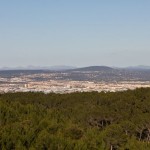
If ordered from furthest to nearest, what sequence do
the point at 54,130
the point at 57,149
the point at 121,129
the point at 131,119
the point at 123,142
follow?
the point at 131,119 → the point at 121,129 → the point at 123,142 → the point at 54,130 → the point at 57,149

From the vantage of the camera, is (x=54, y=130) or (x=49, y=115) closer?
(x=54, y=130)

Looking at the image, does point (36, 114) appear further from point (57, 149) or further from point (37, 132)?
point (57, 149)

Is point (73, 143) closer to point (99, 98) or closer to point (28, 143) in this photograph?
point (28, 143)

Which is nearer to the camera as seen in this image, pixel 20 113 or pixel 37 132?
pixel 37 132

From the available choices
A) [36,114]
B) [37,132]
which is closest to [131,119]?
[36,114]

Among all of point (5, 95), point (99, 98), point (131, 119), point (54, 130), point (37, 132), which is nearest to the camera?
point (37, 132)

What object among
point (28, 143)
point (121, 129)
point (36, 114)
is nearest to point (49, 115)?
point (36, 114)
